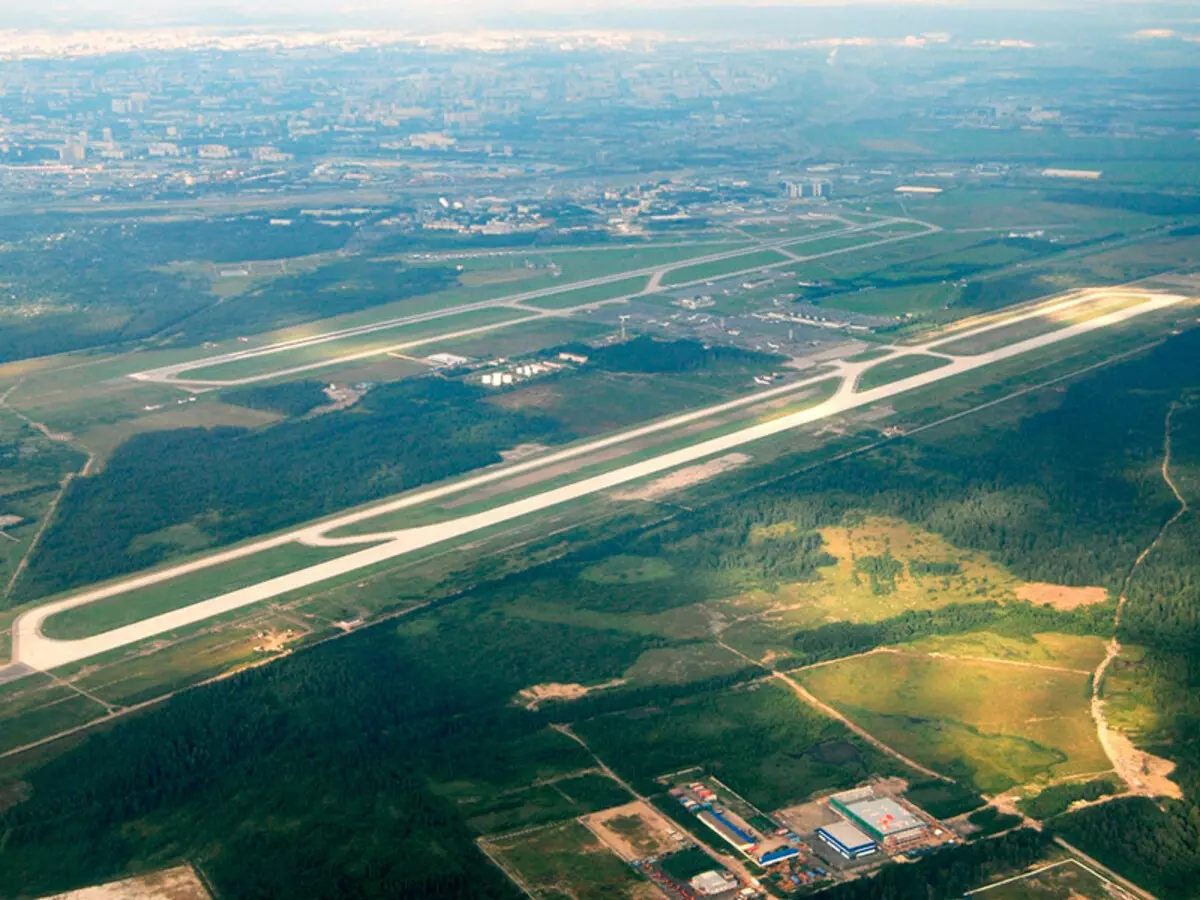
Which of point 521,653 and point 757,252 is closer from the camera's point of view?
point 521,653

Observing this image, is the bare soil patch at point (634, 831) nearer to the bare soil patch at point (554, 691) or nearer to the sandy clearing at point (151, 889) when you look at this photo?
the bare soil patch at point (554, 691)

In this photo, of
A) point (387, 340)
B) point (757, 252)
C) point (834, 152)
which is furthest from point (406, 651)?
point (834, 152)

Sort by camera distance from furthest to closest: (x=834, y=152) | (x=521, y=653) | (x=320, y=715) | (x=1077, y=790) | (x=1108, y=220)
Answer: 1. (x=834, y=152)
2. (x=1108, y=220)
3. (x=521, y=653)
4. (x=320, y=715)
5. (x=1077, y=790)

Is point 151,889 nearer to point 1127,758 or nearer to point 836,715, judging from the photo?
point 836,715

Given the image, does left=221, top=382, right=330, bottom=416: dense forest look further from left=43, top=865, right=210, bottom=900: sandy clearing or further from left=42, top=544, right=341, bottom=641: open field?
left=43, top=865, right=210, bottom=900: sandy clearing

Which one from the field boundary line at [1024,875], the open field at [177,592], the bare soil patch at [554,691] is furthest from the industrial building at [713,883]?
the open field at [177,592]

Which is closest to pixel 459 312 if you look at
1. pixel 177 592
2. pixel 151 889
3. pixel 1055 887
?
pixel 177 592

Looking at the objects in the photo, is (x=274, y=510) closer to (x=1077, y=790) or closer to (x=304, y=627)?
(x=304, y=627)
